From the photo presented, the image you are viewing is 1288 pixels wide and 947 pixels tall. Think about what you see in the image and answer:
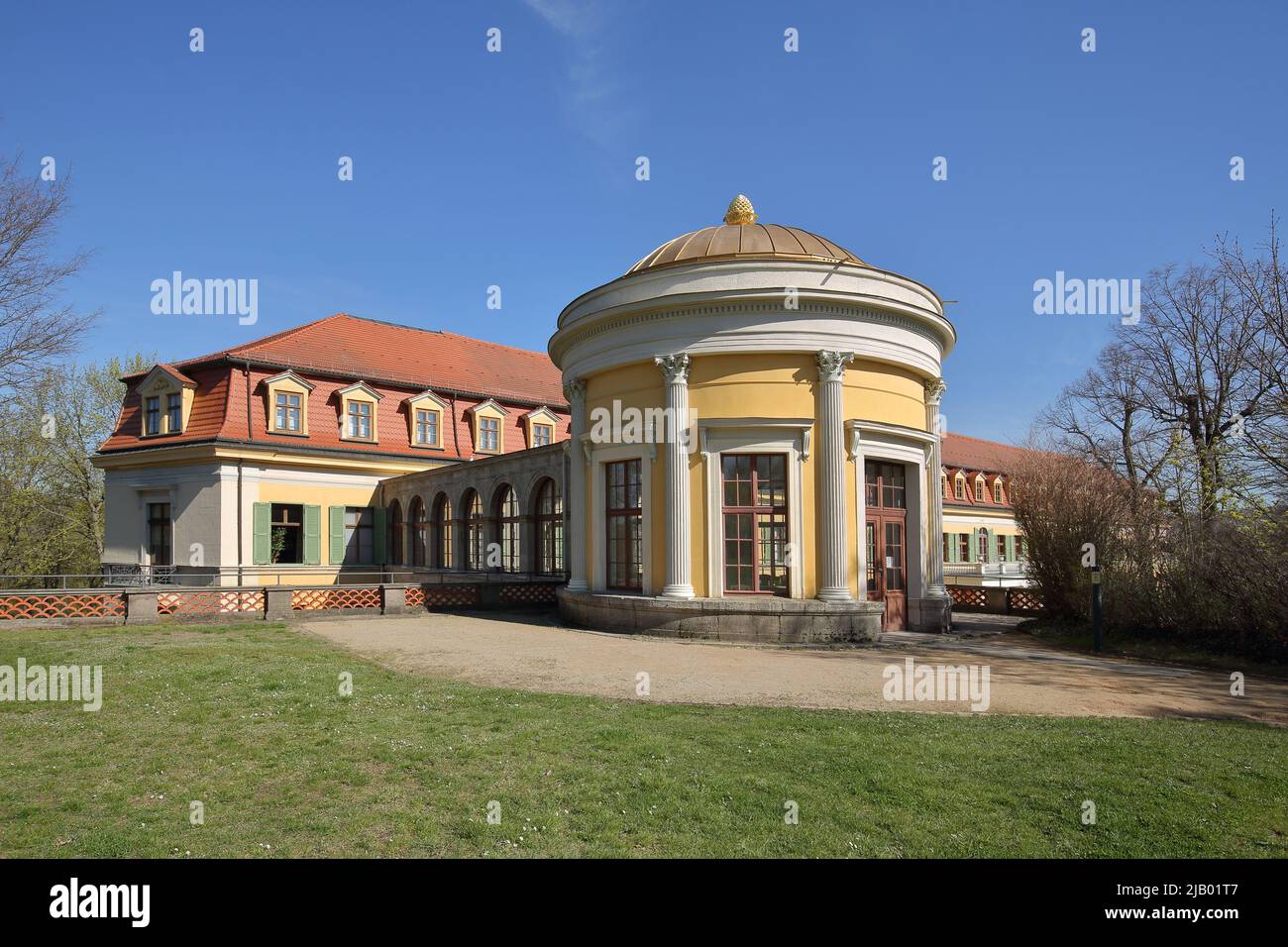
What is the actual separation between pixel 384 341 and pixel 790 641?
2430 centimetres

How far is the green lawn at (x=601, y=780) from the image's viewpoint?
4.64m

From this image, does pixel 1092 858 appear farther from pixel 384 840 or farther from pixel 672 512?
pixel 672 512

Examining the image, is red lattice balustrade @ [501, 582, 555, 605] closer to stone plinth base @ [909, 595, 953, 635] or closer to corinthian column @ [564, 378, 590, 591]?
corinthian column @ [564, 378, 590, 591]

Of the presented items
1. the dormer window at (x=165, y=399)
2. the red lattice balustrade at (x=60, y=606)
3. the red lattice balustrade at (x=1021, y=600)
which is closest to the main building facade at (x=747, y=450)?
the red lattice balustrade at (x=1021, y=600)

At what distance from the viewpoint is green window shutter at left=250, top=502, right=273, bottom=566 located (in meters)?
25.8

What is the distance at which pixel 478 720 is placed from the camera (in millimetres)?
7496

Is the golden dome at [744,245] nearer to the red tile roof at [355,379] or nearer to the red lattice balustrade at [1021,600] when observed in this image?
the red lattice balustrade at [1021,600]

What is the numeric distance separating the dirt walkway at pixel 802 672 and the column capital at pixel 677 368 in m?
5.13

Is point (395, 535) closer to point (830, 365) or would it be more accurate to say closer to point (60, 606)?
point (60, 606)

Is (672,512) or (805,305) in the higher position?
(805,305)

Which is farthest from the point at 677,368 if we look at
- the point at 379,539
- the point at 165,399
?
the point at 165,399

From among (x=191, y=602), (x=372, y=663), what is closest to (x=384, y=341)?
(x=191, y=602)

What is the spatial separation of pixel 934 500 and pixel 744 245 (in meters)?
7.23

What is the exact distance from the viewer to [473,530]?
26.0 m
